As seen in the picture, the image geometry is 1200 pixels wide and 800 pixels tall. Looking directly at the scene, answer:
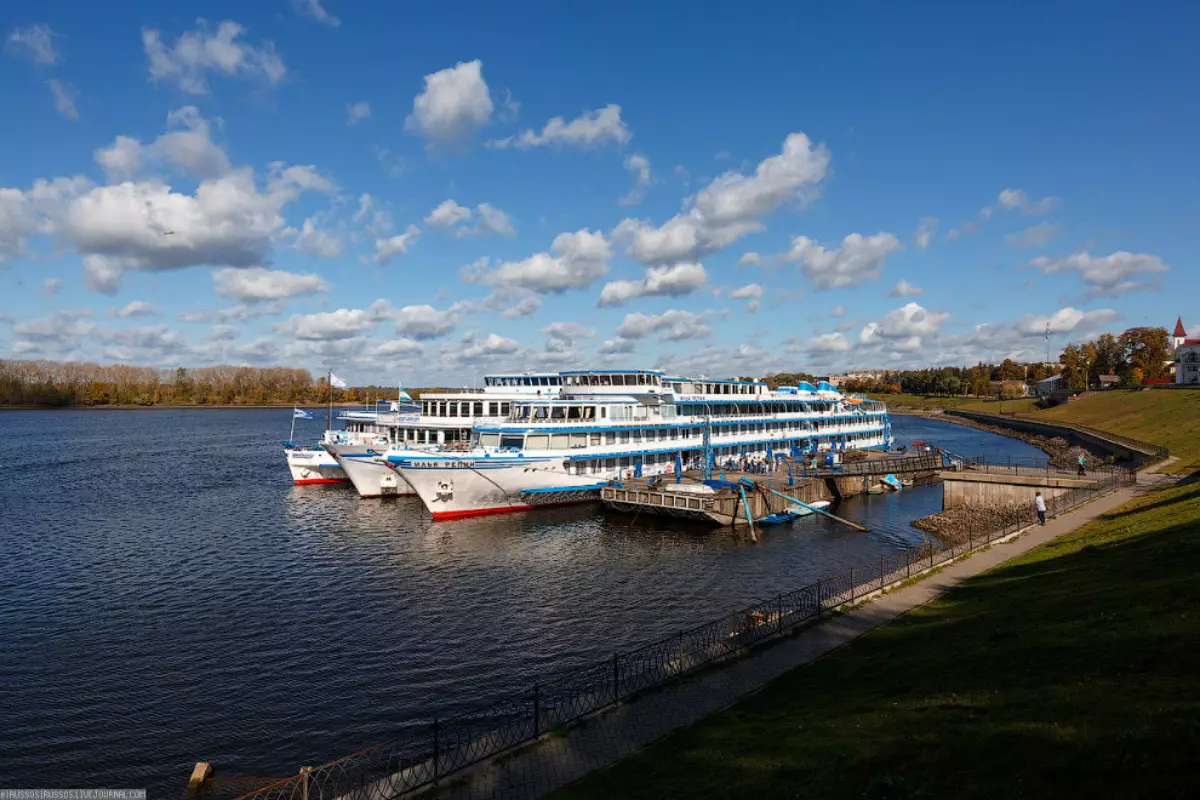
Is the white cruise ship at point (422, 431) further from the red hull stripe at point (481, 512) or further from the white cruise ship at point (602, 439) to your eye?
the red hull stripe at point (481, 512)

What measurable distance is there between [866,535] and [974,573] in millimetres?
23171

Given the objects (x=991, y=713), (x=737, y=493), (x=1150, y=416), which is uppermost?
(x=1150, y=416)

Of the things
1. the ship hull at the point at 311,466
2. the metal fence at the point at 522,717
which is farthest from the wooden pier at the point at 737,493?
the ship hull at the point at 311,466

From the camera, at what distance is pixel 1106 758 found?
10102 mm


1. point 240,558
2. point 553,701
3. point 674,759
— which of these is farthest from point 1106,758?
point 240,558

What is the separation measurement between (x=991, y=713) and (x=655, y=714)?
802cm

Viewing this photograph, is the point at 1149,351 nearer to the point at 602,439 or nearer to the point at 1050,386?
the point at 1050,386

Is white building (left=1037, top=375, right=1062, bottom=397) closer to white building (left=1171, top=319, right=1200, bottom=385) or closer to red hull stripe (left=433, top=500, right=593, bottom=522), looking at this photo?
white building (left=1171, top=319, right=1200, bottom=385)

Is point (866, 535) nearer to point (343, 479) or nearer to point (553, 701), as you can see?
point (553, 701)

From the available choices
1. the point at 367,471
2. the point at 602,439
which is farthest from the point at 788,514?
the point at 367,471

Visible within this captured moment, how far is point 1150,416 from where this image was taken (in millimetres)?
103438

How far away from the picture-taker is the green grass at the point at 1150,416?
2827 inches

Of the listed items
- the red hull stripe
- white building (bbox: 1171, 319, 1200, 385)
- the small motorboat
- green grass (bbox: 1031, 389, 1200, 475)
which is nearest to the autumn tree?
white building (bbox: 1171, 319, 1200, 385)

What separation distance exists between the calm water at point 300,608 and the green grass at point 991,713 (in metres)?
12.3
